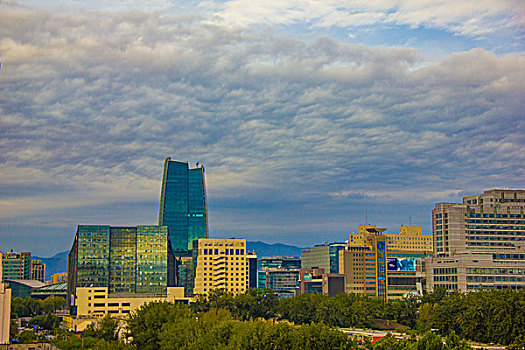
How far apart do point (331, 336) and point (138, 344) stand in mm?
45906

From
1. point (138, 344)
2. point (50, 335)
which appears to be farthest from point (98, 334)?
Result: point (50, 335)

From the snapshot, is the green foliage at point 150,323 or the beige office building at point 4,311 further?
the green foliage at point 150,323

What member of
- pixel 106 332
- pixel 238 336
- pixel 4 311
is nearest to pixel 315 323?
pixel 106 332

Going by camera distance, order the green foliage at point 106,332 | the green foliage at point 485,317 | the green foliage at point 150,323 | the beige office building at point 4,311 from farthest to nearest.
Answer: the green foliage at point 106,332, the green foliage at point 150,323, the green foliage at point 485,317, the beige office building at point 4,311

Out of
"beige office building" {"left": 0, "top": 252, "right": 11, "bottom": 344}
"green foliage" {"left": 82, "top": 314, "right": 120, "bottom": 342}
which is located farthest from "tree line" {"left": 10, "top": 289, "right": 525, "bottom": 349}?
"beige office building" {"left": 0, "top": 252, "right": 11, "bottom": 344}

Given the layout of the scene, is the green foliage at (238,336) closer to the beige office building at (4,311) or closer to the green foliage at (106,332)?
the green foliage at (106,332)

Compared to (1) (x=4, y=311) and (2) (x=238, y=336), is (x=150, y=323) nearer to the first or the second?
(1) (x=4, y=311)

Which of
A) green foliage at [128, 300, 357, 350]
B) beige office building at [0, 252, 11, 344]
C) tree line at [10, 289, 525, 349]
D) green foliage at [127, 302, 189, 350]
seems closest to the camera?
green foliage at [128, 300, 357, 350]

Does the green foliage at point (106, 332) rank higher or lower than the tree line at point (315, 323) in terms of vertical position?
lower

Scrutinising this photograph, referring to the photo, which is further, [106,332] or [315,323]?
[106,332]

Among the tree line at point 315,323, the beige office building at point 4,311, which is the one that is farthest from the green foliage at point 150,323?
the beige office building at point 4,311

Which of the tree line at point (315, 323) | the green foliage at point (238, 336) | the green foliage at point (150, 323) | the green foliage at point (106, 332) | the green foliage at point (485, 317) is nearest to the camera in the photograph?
the green foliage at point (238, 336)

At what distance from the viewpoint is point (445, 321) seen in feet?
476

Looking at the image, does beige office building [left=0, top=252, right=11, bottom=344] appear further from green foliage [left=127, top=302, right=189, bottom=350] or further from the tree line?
green foliage [left=127, top=302, right=189, bottom=350]
